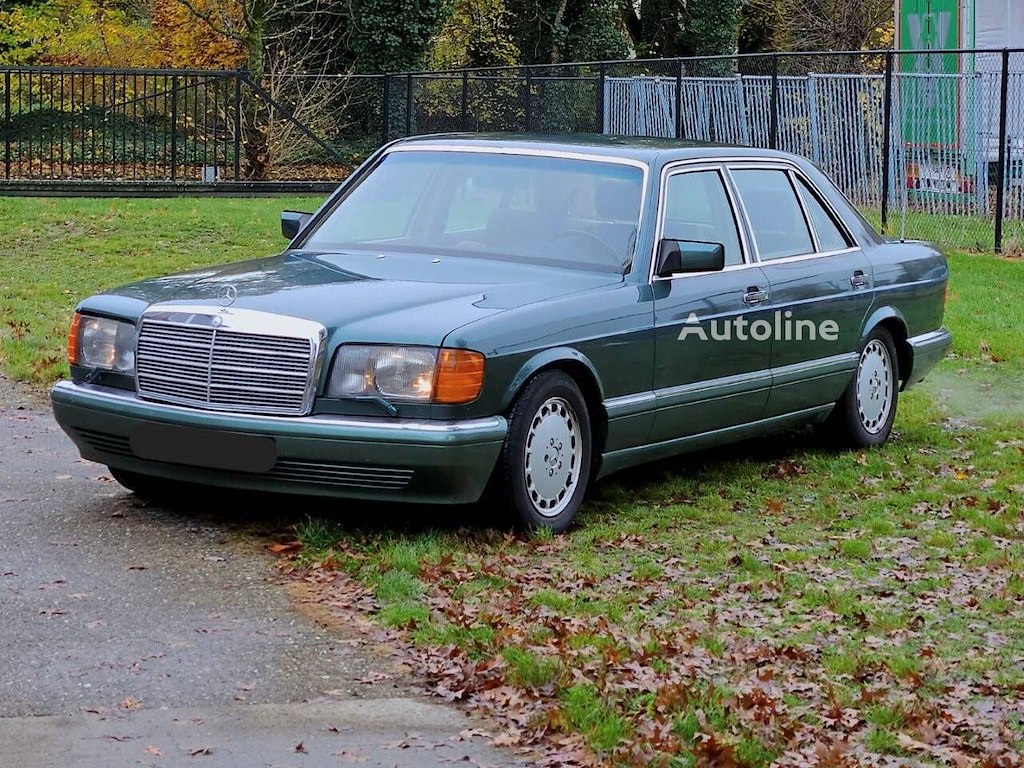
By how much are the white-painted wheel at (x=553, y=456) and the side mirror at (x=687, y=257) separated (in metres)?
0.91

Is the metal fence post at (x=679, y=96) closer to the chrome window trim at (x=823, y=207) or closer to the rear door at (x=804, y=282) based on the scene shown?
the chrome window trim at (x=823, y=207)

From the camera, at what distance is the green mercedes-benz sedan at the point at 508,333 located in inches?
268

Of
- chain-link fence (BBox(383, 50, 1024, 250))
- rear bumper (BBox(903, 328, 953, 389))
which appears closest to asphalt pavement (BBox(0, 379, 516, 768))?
rear bumper (BBox(903, 328, 953, 389))

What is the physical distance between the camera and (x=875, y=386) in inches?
373

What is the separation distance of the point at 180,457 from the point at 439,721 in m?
2.37

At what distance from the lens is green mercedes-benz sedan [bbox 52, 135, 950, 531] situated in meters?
6.80

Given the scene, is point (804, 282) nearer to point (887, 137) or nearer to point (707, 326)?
point (707, 326)

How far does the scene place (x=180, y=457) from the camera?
23.0ft

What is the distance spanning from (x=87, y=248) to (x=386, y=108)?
435 inches

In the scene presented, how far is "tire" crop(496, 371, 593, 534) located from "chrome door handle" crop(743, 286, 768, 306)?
129 centimetres

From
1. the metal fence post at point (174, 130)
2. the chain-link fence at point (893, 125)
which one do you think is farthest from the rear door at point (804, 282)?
the metal fence post at point (174, 130)

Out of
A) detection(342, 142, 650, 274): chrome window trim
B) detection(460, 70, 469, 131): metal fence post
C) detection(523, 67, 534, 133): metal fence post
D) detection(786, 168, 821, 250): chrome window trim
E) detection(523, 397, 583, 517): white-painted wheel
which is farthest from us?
detection(460, 70, 469, 131): metal fence post

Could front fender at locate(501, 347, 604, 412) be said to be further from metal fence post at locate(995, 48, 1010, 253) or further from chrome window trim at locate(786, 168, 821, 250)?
metal fence post at locate(995, 48, 1010, 253)

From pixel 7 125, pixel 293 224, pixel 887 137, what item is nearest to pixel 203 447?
pixel 293 224
